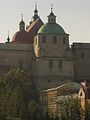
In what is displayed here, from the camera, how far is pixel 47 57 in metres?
66.2

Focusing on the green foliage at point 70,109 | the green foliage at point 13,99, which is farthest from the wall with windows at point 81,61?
the green foliage at point 70,109

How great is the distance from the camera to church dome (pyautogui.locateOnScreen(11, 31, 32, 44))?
7244 cm

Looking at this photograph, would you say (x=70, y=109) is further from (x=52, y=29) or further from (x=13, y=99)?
(x=52, y=29)

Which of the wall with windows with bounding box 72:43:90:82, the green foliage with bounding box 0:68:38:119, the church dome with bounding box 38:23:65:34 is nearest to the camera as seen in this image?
the green foliage with bounding box 0:68:38:119

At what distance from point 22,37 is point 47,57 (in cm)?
892

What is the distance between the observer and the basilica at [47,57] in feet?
215

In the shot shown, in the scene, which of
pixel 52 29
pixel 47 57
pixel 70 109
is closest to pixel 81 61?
pixel 47 57

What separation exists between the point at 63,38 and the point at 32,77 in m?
8.85

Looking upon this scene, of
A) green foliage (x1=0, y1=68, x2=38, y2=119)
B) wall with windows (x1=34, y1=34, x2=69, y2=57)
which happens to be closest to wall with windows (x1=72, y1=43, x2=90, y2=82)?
wall with windows (x1=34, y1=34, x2=69, y2=57)

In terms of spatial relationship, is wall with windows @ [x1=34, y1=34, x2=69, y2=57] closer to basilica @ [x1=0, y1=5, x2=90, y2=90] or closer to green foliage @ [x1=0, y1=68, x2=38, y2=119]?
basilica @ [x1=0, y1=5, x2=90, y2=90]

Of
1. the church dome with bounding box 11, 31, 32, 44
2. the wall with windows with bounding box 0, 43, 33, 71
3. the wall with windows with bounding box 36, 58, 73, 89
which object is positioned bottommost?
the wall with windows with bounding box 36, 58, 73, 89

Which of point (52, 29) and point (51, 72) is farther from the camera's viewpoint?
point (52, 29)

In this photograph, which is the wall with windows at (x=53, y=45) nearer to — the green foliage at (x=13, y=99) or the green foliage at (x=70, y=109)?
the green foliage at (x=13, y=99)

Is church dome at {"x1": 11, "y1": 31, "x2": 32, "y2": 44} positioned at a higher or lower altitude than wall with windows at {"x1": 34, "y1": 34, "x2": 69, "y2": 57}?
higher
